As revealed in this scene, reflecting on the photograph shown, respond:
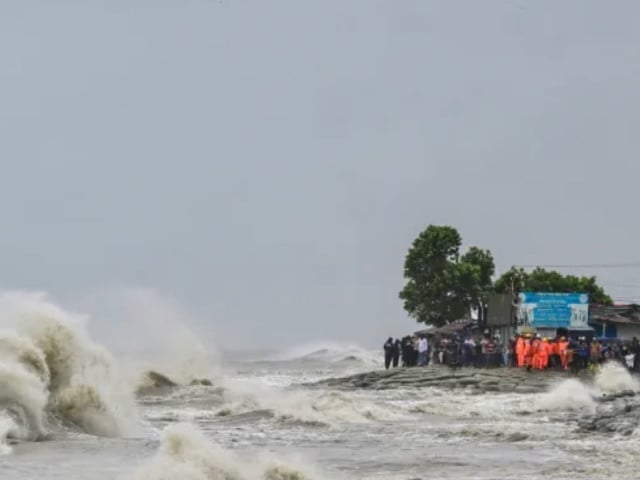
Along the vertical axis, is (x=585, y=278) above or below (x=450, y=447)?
above

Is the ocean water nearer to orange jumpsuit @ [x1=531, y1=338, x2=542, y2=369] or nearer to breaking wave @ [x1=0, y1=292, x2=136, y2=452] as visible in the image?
breaking wave @ [x1=0, y1=292, x2=136, y2=452]

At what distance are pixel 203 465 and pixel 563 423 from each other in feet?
43.1

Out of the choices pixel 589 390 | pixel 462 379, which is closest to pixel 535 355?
pixel 462 379

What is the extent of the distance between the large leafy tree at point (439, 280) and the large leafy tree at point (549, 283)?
526 cm

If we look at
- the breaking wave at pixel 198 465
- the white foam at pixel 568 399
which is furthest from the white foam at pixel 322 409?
the breaking wave at pixel 198 465

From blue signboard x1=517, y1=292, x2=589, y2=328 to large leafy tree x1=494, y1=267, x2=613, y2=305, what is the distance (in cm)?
2041

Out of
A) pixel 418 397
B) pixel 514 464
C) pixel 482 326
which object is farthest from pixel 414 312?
pixel 514 464

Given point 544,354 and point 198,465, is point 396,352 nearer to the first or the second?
point 544,354

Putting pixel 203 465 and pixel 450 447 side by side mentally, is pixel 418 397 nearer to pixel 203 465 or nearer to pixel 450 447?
pixel 450 447

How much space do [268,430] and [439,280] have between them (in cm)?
4388

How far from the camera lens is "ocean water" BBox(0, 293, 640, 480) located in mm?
15398

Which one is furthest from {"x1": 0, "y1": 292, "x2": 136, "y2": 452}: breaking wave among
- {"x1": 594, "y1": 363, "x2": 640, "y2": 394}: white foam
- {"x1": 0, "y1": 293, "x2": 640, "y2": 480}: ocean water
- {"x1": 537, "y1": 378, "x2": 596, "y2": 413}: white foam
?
{"x1": 594, "y1": 363, "x2": 640, "y2": 394}: white foam

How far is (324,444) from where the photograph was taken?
64.5 feet

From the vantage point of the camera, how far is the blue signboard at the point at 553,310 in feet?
163
